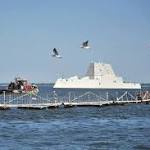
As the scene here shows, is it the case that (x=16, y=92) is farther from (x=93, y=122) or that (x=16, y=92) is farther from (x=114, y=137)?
(x=114, y=137)

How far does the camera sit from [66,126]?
52.3 metres

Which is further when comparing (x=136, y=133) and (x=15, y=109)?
(x=15, y=109)

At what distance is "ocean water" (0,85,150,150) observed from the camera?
38156 mm

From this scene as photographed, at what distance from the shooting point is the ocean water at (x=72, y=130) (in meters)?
38.2

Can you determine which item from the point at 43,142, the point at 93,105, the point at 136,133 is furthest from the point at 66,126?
the point at 93,105

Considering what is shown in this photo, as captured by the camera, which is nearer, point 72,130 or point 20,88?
point 72,130

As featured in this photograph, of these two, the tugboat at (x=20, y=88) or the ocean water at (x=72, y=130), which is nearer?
the ocean water at (x=72, y=130)

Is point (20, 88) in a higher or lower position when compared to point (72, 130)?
higher

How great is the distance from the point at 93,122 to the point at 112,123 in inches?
88.7

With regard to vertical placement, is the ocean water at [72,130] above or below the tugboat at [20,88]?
below

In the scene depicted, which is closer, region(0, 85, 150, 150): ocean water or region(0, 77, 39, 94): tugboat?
region(0, 85, 150, 150): ocean water

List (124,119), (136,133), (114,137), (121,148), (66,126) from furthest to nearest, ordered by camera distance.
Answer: (124,119), (66,126), (136,133), (114,137), (121,148)

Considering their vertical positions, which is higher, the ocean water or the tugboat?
the tugboat

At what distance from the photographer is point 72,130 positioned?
158 ft
